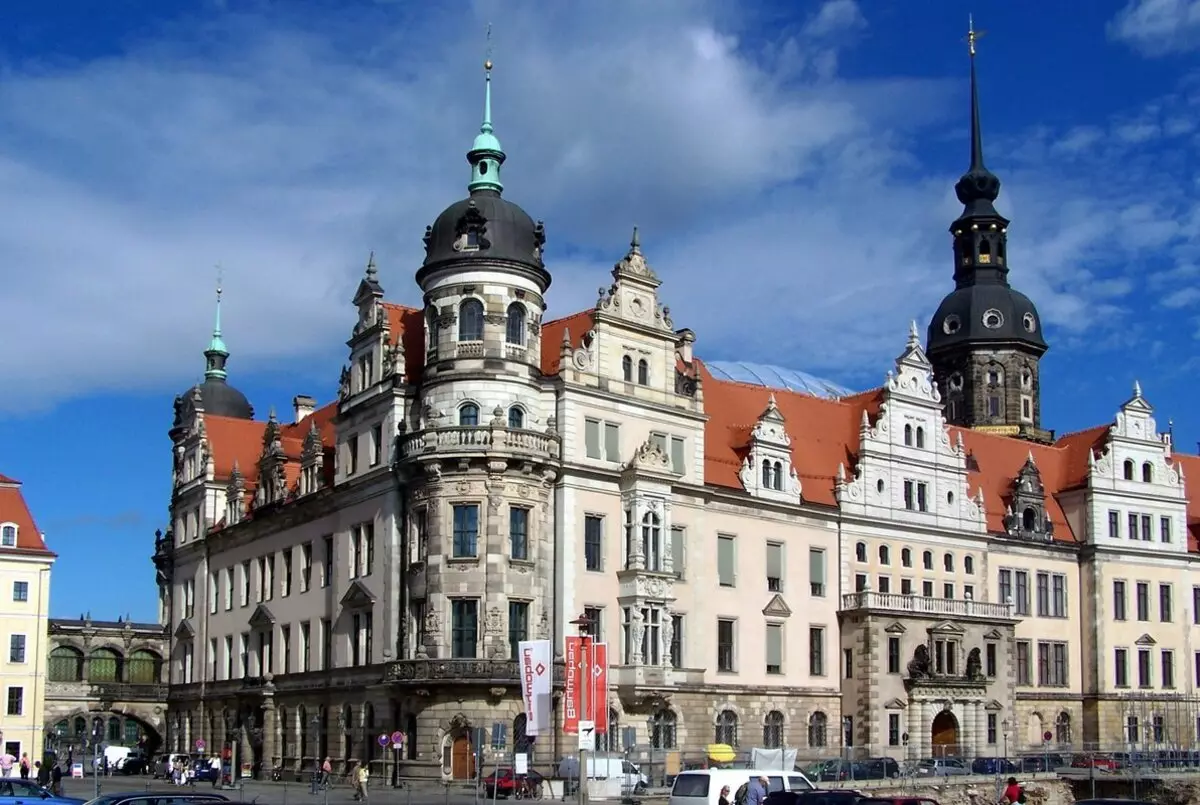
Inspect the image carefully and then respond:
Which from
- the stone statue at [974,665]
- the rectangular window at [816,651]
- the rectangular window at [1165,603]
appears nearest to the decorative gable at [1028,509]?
the rectangular window at [1165,603]

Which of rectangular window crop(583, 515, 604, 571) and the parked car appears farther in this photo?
rectangular window crop(583, 515, 604, 571)

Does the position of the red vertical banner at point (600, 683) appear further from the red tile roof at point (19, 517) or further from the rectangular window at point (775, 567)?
the red tile roof at point (19, 517)

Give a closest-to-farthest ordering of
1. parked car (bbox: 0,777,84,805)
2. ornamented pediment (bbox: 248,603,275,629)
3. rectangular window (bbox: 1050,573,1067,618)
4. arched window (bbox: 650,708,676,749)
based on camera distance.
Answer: parked car (bbox: 0,777,84,805) < arched window (bbox: 650,708,676,749) < ornamented pediment (bbox: 248,603,275,629) < rectangular window (bbox: 1050,573,1067,618)

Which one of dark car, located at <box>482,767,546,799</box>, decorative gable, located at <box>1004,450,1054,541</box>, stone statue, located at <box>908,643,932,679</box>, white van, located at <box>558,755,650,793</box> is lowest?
dark car, located at <box>482,767,546,799</box>

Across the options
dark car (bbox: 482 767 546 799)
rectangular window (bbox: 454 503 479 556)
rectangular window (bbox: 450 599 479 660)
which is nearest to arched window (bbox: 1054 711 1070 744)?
rectangular window (bbox: 450 599 479 660)

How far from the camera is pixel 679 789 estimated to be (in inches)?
1673

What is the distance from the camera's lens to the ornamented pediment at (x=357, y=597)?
219 ft

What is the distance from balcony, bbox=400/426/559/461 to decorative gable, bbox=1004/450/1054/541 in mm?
30218

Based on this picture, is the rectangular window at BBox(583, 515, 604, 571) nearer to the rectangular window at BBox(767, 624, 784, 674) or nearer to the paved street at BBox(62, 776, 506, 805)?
the rectangular window at BBox(767, 624, 784, 674)

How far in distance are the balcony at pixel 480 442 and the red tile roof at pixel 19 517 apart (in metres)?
36.8

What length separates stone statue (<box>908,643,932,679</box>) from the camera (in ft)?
241

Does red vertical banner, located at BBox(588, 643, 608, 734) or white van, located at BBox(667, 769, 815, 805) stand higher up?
red vertical banner, located at BBox(588, 643, 608, 734)

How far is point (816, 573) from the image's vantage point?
73.4 meters

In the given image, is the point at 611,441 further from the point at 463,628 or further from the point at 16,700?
the point at 16,700
